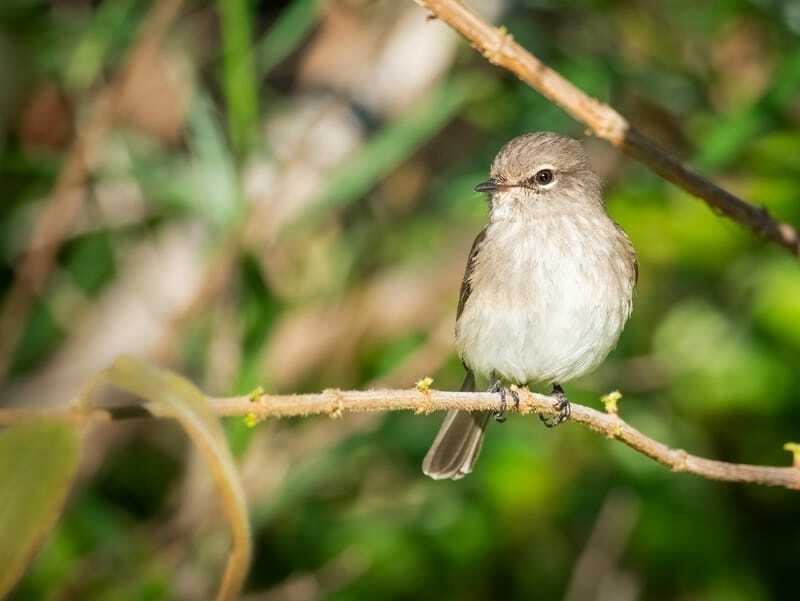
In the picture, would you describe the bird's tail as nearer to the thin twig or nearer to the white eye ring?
the white eye ring

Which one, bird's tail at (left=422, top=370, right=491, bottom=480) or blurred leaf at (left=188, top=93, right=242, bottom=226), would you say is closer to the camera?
bird's tail at (left=422, top=370, right=491, bottom=480)

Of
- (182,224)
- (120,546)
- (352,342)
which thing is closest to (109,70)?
(182,224)

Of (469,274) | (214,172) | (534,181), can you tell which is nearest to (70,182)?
(214,172)

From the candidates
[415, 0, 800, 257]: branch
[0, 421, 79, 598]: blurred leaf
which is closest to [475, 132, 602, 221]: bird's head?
[415, 0, 800, 257]: branch

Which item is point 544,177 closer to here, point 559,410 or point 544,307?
point 544,307

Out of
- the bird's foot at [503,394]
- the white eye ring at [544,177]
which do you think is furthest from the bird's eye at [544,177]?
the bird's foot at [503,394]

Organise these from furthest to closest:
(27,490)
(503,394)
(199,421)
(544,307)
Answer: (544,307) < (503,394) < (199,421) < (27,490)

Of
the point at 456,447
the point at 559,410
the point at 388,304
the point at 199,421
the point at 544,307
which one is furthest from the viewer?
the point at 388,304
